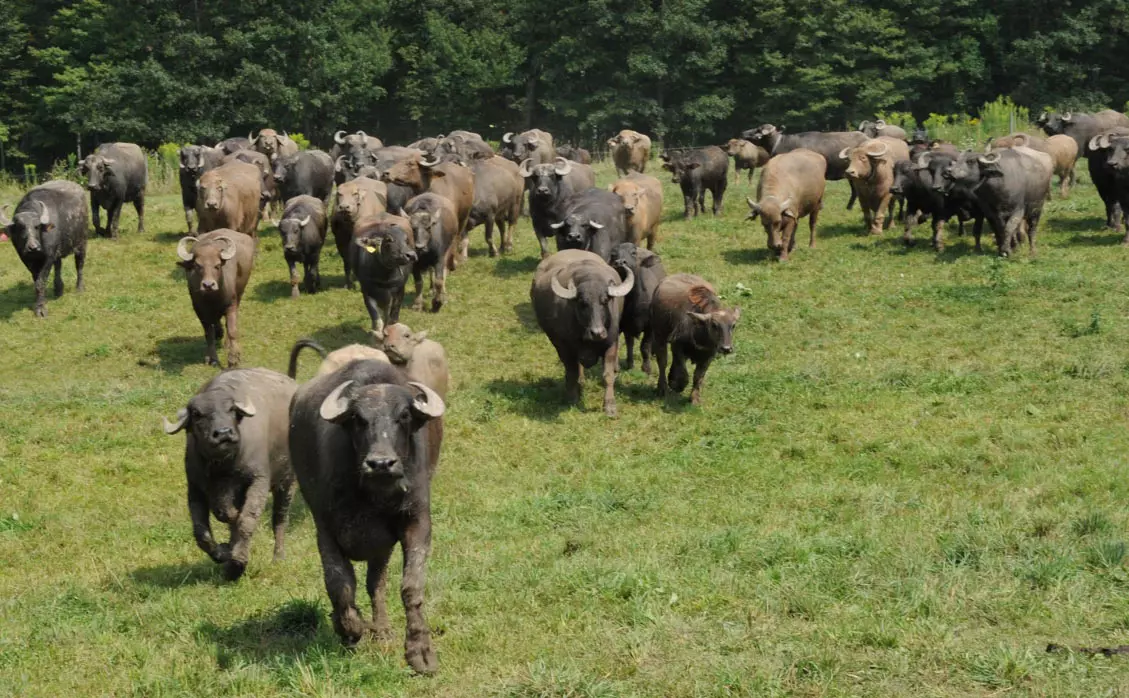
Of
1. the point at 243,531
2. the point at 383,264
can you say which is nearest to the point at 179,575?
the point at 243,531

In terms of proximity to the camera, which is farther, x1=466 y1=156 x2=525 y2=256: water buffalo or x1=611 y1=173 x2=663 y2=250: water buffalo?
x1=466 y1=156 x2=525 y2=256: water buffalo

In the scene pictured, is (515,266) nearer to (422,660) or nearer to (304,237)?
(304,237)

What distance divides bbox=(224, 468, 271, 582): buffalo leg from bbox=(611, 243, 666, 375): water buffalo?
24.7 ft

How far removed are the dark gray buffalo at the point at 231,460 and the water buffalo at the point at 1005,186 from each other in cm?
1579

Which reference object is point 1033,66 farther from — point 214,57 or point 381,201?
point 381,201

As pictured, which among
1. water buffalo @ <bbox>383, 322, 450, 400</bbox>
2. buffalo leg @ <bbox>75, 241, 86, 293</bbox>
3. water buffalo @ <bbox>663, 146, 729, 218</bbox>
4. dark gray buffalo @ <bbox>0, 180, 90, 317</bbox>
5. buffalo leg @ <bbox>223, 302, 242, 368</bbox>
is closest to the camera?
water buffalo @ <bbox>383, 322, 450, 400</bbox>

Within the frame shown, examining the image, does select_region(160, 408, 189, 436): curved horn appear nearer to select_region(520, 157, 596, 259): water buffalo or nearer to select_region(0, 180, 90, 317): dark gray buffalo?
select_region(0, 180, 90, 317): dark gray buffalo

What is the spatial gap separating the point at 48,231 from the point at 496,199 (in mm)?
8550

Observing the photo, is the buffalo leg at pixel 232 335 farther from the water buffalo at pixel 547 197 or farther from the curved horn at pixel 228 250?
the water buffalo at pixel 547 197

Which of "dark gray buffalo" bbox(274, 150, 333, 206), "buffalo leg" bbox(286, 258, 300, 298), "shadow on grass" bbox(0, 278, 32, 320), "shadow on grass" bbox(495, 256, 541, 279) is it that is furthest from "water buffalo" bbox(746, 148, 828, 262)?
"shadow on grass" bbox(0, 278, 32, 320)

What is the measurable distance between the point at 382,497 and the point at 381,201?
16.2 m

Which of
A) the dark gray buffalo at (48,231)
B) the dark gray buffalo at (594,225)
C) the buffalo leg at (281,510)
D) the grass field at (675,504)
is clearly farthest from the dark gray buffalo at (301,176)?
the buffalo leg at (281,510)

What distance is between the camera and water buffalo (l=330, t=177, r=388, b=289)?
2200cm

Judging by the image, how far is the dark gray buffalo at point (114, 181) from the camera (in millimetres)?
26219
